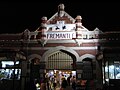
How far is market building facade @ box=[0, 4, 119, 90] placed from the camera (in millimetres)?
21969

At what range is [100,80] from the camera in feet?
70.3

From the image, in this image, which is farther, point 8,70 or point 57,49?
point 57,49

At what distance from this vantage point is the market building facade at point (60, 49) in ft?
72.1

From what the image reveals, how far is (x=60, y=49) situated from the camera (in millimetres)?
22203

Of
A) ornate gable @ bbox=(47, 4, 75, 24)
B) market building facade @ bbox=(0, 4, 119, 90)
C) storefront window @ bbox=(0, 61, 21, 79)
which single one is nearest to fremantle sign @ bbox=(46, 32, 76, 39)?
market building facade @ bbox=(0, 4, 119, 90)

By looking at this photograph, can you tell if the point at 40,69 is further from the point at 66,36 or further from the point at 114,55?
the point at 114,55

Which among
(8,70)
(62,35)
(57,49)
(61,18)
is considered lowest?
(8,70)

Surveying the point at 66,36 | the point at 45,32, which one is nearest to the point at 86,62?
the point at 66,36

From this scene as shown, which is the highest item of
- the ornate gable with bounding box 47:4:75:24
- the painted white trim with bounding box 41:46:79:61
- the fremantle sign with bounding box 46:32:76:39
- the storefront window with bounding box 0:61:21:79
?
the ornate gable with bounding box 47:4:75:24

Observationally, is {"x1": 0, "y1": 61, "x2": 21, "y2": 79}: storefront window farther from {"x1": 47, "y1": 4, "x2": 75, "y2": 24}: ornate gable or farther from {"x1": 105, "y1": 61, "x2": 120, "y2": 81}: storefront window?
{"x1": 105, "y1": 61, "x2": 120, "y2": 81}: storefront window

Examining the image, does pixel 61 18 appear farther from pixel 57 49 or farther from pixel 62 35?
pixel 57 49

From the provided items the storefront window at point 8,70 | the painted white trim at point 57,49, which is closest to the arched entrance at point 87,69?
the painted white trim at point 57,49

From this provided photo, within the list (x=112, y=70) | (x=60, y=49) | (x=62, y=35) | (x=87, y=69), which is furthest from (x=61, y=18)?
(x=112, y=70)

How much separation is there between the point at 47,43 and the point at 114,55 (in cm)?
693
